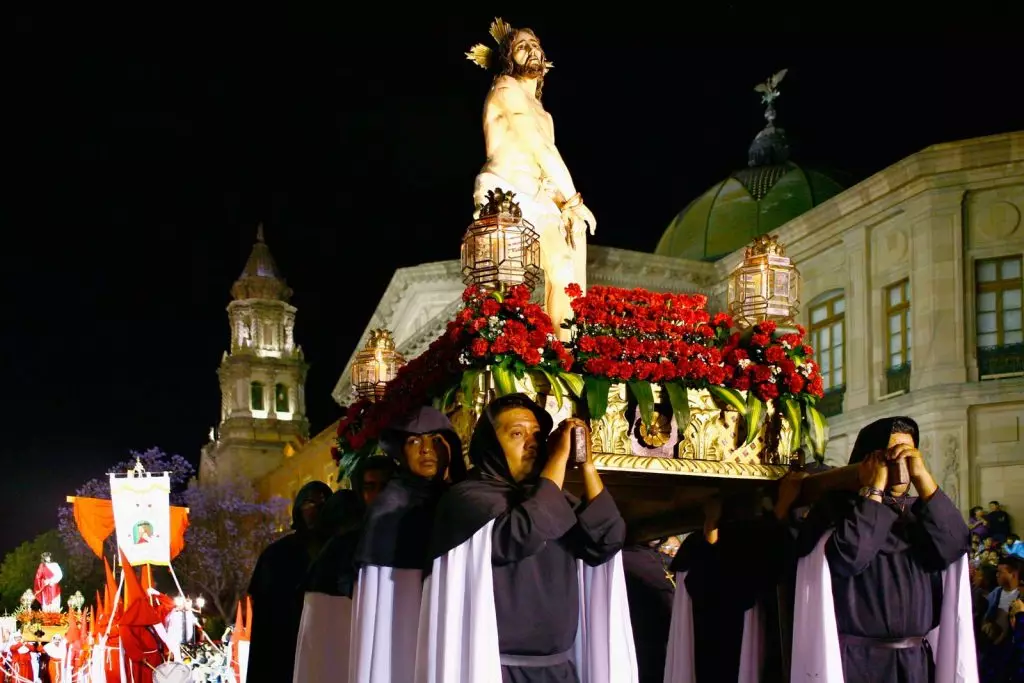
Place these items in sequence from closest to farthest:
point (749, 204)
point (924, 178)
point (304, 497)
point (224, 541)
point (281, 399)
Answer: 1. point (304, 497)
2. point (924, 178)
3. point (749, 204)
4. point (224, 541)
5. point (281, 399)

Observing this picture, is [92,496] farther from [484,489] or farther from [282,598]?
[484,489]

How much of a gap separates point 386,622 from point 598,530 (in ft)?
3.87

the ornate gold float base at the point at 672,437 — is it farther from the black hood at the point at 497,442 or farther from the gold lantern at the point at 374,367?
the gold lantern at the point at 374,367

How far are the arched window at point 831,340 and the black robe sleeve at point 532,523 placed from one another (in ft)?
74.2

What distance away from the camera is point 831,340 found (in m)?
27.7

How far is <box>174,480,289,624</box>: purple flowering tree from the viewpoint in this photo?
4750cm

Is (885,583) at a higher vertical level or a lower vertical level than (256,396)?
lower

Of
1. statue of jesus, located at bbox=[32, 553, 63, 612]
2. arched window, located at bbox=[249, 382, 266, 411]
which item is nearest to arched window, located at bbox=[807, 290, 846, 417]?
statue of jesus, located at bbox=[32, 553, 63, 612]

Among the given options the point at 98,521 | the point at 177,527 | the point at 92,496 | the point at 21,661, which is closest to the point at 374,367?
the point at 21,661

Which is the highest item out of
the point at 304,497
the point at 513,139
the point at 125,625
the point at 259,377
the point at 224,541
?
the point at 259,377

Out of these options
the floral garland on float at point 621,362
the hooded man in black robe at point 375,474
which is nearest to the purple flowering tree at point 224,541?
the hooded man in black robe at point 375,474

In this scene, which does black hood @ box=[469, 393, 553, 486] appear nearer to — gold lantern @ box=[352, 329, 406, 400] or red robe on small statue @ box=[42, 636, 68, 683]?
gold lantern @ box=[352, 329, 406, 400]

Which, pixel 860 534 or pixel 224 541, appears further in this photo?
pixel 224 541

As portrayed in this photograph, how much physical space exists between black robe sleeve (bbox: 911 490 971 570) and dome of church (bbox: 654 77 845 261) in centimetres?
2776
